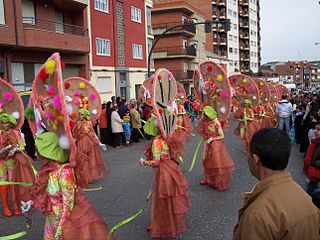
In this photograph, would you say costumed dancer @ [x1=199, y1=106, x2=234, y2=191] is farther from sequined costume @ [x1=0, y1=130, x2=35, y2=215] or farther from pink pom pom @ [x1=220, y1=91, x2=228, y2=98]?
sequined costume @ [x1=0, y1=130, x2=35, y2=215]

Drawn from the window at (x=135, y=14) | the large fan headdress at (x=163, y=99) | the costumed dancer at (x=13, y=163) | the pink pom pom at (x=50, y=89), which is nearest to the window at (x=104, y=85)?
the window at (x=135, y=14)

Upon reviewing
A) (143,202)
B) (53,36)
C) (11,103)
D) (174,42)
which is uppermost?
(174,42)

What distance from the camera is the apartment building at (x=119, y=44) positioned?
2444 cm

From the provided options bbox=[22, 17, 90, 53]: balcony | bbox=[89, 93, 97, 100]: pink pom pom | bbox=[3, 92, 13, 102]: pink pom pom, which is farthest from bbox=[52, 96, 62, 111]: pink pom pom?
bbox=[22, 17, 90, 53]: balcony

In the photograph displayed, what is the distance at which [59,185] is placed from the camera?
3.57 m

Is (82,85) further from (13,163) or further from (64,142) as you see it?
(64,142)

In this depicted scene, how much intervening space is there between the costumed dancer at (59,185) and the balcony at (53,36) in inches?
578

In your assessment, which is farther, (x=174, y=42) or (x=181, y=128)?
(x=174, y=42)

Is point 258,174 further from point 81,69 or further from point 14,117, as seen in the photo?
point 81,69

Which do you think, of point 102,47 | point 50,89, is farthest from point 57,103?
point 102,47

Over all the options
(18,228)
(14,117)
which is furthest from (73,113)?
(18,228)

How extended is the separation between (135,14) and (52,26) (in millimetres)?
10844

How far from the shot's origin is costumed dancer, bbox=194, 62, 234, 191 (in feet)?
24.2

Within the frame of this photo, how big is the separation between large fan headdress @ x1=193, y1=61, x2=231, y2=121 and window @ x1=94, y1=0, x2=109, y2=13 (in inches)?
722
